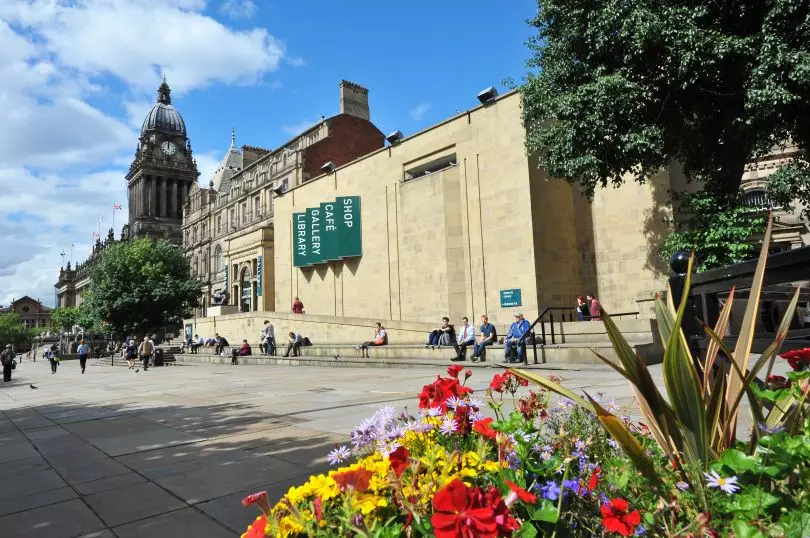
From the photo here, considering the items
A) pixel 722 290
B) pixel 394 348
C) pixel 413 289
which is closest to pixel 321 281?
pixel 413 289

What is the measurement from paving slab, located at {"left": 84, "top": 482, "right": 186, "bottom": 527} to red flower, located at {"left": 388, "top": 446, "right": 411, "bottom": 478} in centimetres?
224

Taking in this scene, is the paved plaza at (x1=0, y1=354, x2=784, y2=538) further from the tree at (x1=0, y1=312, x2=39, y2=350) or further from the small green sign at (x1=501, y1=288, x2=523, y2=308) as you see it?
the tree at (x1=0, y1=312, x2=39, y2=350)

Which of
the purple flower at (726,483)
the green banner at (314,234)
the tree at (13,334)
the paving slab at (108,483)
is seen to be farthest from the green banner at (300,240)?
the tree at (13,334)

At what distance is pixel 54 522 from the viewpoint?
323 centimetres

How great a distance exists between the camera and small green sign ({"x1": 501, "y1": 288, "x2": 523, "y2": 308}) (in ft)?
65.2

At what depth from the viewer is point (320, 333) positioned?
2503 cm

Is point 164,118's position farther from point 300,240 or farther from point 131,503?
point 131,503

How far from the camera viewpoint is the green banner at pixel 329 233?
27969 millimetres

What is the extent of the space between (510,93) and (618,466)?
20.2 metres

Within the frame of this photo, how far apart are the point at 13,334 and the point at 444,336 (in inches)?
5439

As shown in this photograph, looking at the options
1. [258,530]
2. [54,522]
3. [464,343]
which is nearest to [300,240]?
[464,343]

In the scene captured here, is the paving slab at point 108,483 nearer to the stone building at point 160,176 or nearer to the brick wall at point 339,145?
the brick wall at point 339,145

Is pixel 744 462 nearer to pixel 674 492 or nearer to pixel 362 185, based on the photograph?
pixel 674 492

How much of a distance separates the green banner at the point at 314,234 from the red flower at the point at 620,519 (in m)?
27.8
